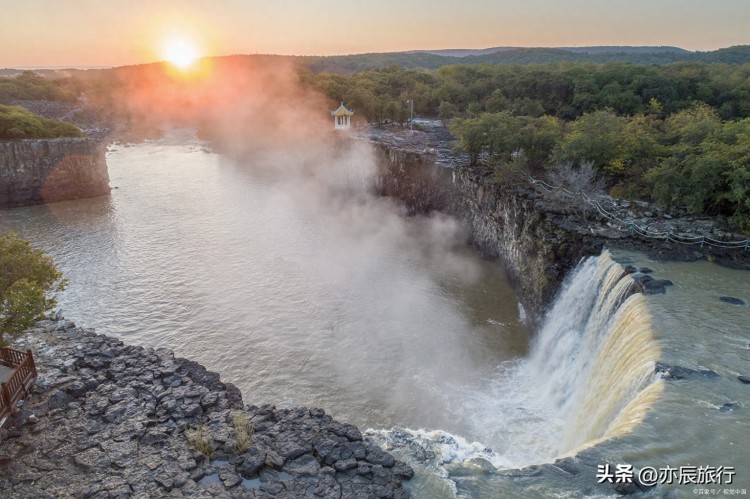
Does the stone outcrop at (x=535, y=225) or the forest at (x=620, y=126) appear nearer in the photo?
the stone outcrop at (x=535, y=225)

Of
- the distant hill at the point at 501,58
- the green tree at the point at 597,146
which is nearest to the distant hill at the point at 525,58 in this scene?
the distant hill at the point at 501,58

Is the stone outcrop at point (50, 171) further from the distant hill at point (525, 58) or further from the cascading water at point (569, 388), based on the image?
the distant hill at point (525, 58)

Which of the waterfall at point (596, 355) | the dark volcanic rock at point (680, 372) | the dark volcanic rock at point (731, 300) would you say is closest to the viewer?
the dark volcanic rock at point (680, 372)

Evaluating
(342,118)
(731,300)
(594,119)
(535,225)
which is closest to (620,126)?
(594,119)

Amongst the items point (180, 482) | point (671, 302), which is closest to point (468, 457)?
point (180, 482)

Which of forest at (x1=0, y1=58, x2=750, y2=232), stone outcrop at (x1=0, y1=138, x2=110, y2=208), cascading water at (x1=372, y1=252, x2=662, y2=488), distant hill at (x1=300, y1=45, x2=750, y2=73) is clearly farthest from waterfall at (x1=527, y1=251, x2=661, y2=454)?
distant hill at (x1=300, y1=45, x2=750, y2=73)

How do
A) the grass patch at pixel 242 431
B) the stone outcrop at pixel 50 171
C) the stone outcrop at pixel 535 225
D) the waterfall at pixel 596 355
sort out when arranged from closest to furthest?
1. the grass patch at pixel 242 431
2. the waterfall at pixel 596 355
3. the stone outcrop at pixel 535 225
4. the stone outcrop at pixel 50 171

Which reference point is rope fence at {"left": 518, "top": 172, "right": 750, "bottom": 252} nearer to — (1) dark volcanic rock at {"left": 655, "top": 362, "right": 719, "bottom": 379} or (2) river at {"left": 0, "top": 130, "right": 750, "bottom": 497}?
(2) river at {"left": 0, "top": 130, "right": 750, "bottom": 497}
